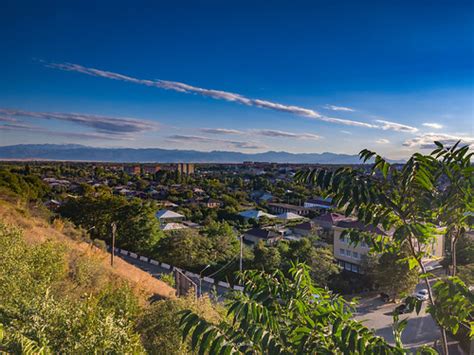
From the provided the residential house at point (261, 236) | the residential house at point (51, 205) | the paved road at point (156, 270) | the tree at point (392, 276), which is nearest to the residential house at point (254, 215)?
the residential house at point (261, 236)

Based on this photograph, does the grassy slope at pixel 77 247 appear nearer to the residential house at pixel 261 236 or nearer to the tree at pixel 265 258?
the tree at pixel 265 258

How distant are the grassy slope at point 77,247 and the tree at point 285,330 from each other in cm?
928

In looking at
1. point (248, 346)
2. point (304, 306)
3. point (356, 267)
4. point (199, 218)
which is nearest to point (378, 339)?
point (304, 306)

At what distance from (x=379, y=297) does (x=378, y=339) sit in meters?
25.0

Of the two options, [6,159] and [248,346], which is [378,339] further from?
[6,159]

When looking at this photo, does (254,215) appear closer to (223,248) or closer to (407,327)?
(223,248)

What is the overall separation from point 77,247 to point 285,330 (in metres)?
18.6

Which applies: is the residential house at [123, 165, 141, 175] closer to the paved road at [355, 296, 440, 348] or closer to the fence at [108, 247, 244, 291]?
the fence at [108, 247, 244, 291]

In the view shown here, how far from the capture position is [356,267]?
29.2m

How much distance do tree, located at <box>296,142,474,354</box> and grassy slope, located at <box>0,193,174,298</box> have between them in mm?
10032

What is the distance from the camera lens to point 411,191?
2.71 metres

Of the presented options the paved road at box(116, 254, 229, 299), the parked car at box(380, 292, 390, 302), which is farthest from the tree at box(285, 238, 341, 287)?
the paved road at box(116, 254, 229, 299)

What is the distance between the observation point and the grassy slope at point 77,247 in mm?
14664

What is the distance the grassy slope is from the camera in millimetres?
14664
